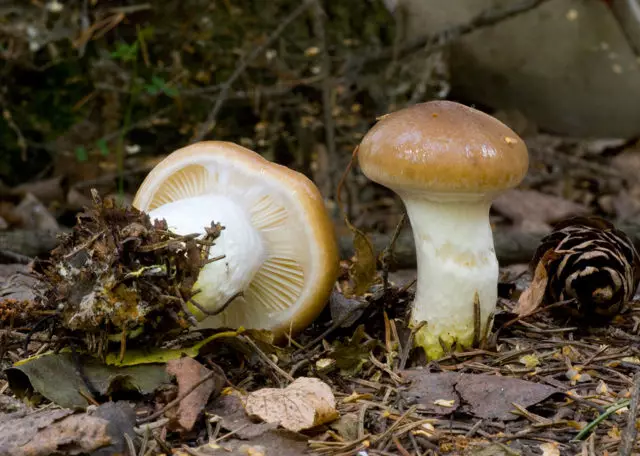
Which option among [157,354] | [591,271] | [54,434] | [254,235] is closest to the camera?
[54,434]

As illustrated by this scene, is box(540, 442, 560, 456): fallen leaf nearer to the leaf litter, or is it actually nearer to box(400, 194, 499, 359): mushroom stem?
the leaf litter

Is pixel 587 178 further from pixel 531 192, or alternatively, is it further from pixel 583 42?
pixel 583 42

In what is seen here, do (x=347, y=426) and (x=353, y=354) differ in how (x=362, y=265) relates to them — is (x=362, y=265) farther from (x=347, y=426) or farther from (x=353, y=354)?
(x=347, y=426)

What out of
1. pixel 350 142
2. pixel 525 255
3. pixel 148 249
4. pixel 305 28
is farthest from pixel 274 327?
pixel 305 28

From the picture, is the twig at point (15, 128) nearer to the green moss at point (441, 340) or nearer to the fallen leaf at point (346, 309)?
the fallen leaf at point (346, 309)

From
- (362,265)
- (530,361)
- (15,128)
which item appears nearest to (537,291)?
(530,361)

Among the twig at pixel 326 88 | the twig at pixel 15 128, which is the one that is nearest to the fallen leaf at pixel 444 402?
the twig at pixel 326 88
